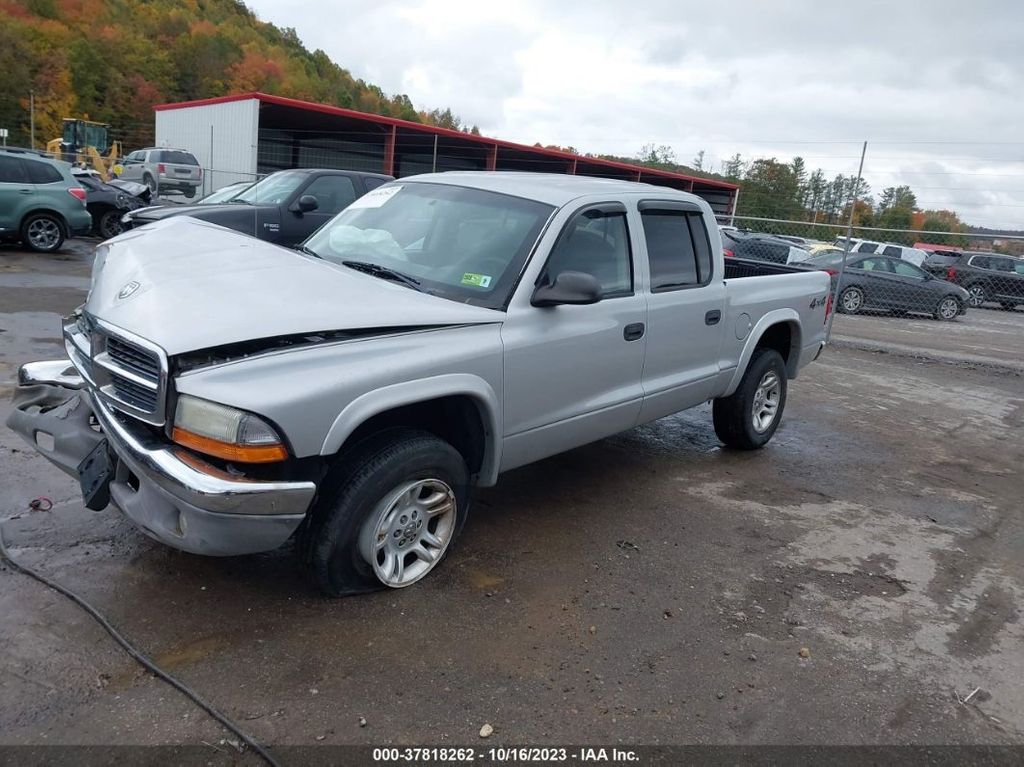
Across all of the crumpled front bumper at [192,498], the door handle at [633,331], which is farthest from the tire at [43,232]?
the door handle at [633,331]

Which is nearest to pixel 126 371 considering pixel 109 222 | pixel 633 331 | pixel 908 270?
pixel 633 331

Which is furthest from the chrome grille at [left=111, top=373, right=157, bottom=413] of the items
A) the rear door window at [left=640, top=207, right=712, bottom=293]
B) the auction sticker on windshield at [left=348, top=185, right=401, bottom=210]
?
the rear door window at [left=640, top=207, right=712, bottom=293]

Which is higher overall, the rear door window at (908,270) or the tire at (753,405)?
the rear door window at (908,270)

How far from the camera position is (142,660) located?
305 cm

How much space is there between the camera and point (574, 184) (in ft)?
15.5

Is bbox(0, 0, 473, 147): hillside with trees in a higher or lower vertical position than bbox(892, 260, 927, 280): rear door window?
higher

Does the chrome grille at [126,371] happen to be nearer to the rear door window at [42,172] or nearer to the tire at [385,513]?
the tire at [385,513]

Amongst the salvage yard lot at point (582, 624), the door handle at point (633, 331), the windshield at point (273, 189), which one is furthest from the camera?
the windshield at point (273, 189)

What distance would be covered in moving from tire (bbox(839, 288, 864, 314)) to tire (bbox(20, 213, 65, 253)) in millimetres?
15201

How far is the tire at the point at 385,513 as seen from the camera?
132 inches

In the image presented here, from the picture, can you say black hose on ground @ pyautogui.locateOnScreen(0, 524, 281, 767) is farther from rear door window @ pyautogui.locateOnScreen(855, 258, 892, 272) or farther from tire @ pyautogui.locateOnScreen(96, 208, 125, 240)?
rear door window @ pyautogui.locateOnScreen(855, 258, 892, 272)

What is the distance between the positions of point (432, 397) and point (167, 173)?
24.3m

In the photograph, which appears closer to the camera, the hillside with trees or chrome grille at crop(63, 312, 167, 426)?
chrome grille at crop(63, 312, 167, 426)

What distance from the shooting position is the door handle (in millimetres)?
4527
